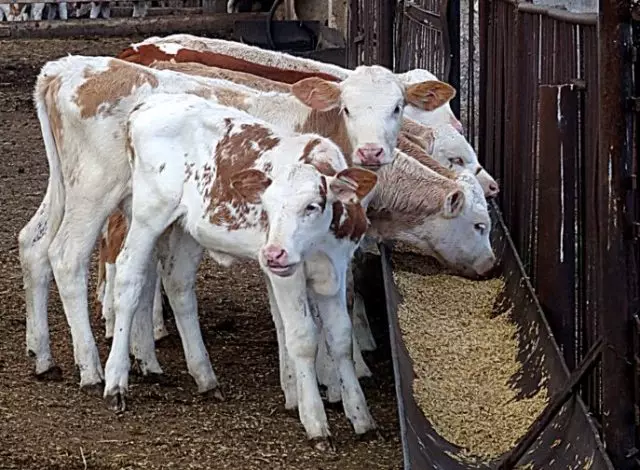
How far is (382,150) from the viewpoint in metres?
6.93

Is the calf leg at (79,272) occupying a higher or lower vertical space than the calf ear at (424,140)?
lower

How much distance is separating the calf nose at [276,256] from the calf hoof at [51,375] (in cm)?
198

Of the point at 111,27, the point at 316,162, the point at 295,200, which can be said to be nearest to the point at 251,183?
the point at 295,200

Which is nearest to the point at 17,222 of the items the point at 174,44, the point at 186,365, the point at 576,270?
the point at 174,44

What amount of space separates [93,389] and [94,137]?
1.23m

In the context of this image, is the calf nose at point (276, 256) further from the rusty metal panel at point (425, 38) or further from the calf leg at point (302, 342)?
the rusty metal panel at point (425, 38)

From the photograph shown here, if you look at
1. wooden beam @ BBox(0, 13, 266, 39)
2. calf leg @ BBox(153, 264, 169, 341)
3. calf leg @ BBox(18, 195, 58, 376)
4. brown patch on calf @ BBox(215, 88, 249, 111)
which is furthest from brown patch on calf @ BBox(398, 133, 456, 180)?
wooden beam @ BBox(0, 13, 266, 39)

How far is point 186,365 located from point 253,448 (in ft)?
4.54

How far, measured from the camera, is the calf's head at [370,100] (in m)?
7.16

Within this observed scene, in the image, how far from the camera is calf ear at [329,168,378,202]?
234 inches

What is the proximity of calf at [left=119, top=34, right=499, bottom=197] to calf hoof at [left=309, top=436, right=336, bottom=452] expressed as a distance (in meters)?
2.57

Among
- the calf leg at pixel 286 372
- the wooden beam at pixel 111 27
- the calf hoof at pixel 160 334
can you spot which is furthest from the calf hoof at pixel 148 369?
the wooden beam at pixel 111 27

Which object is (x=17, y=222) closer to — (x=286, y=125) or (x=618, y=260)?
(x=286, y=125)

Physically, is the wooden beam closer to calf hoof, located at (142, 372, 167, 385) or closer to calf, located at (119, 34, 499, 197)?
calf, located at (119, 34, 499, 197)
